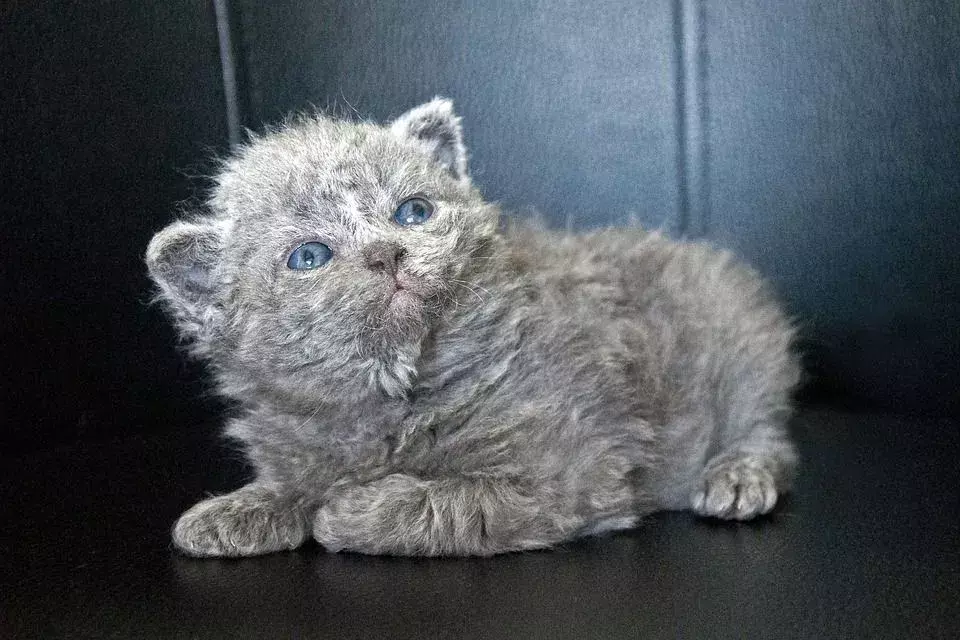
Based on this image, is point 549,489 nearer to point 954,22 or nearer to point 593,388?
point 593,388

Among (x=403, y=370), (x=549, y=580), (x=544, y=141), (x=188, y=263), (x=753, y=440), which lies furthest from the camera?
(x=544, y=141)

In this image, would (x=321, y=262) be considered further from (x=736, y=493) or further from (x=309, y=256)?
(x=736, y=493)

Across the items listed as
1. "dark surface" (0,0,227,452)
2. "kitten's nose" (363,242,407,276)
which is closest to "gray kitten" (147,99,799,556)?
"kitten's nose" (363,242,407,276)

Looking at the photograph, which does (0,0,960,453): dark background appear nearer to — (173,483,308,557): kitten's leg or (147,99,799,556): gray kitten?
(147,99,799,556): gray kitten

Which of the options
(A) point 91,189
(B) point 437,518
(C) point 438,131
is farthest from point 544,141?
(B) point 437,518

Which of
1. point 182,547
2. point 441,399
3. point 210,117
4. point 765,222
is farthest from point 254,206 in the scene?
point 765,222


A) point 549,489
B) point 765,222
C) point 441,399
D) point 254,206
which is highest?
point 765,222

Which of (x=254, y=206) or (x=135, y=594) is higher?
(x=254, y=206)
